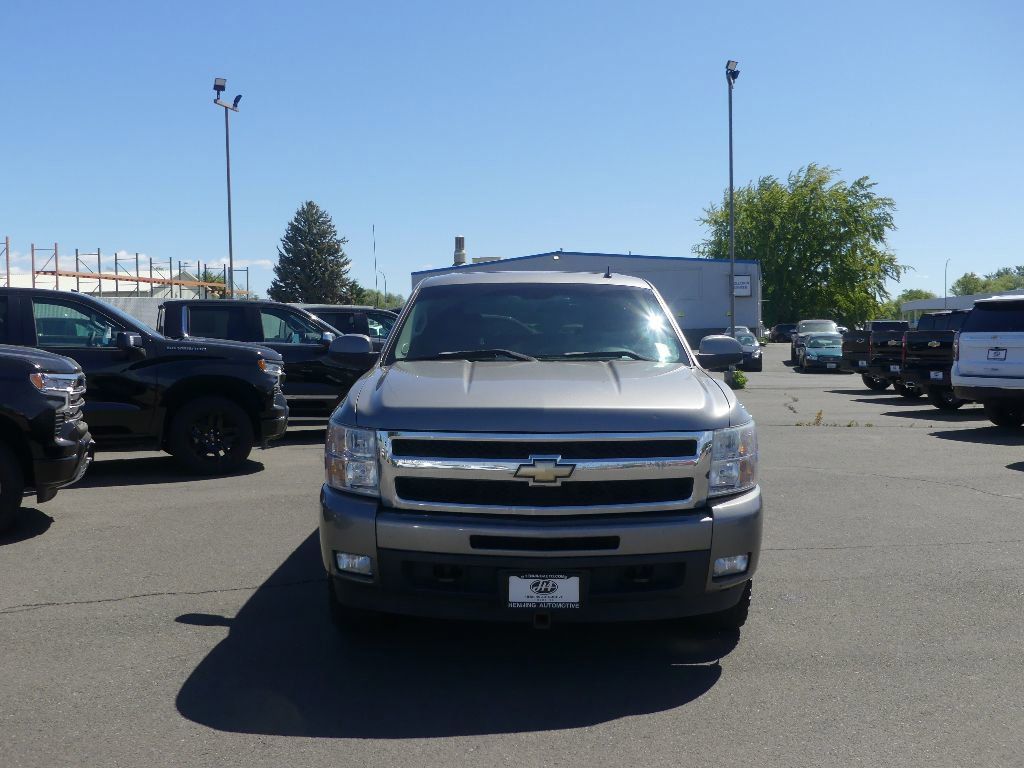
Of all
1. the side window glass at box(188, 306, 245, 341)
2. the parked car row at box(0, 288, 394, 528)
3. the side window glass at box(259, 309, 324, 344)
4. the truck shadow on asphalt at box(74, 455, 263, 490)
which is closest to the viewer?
the parked car row at box(0, 288, 394, 528)

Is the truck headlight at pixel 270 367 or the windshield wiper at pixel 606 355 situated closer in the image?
the windshield wiper at pixel 606 355

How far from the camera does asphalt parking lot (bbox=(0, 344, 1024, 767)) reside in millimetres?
3863

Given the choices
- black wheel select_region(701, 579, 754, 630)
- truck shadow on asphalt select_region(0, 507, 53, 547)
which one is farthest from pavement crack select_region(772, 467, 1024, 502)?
truck shadow on asphalt select_region(0, 507, 53, 547)

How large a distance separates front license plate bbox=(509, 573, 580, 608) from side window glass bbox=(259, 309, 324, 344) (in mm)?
9779

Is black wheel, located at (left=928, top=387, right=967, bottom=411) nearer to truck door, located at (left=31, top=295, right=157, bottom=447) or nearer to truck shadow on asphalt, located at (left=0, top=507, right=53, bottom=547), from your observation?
truck door, located at (left=31, top=295, right=157, bottom=447)

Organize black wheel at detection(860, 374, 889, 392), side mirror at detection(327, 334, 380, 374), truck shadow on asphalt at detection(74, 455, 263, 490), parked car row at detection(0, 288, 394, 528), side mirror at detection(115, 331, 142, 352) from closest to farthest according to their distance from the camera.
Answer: side mirror at detection(327, 334, 380, 374)
side mirror at detection(115, 331, 142, 352)
parked car row at detection(0, 288, 394, 528)
truck shadow on asphalt at detection(74, 455, 263, 490)
black wheel at detection(860, 374, 889, 392)

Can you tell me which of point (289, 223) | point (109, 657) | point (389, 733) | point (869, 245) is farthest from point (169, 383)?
point (289, 223)

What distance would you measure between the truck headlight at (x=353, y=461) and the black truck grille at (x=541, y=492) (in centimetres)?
15

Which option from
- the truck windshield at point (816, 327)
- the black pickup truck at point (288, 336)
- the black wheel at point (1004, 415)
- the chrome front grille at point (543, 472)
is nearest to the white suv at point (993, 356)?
the black wheel at point (1004, 415)

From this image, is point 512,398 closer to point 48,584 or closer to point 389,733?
point 389,733

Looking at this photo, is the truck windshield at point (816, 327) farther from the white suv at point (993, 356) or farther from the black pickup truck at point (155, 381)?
the black pickup truck at point (155, 381)

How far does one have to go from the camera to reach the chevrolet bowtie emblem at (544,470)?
4312 millimetres

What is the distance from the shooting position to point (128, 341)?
31.8ft

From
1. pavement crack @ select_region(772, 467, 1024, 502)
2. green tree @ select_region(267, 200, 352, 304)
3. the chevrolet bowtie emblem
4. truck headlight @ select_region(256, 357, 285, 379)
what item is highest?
green tree @ select_region(267, 200, 352, 304)
